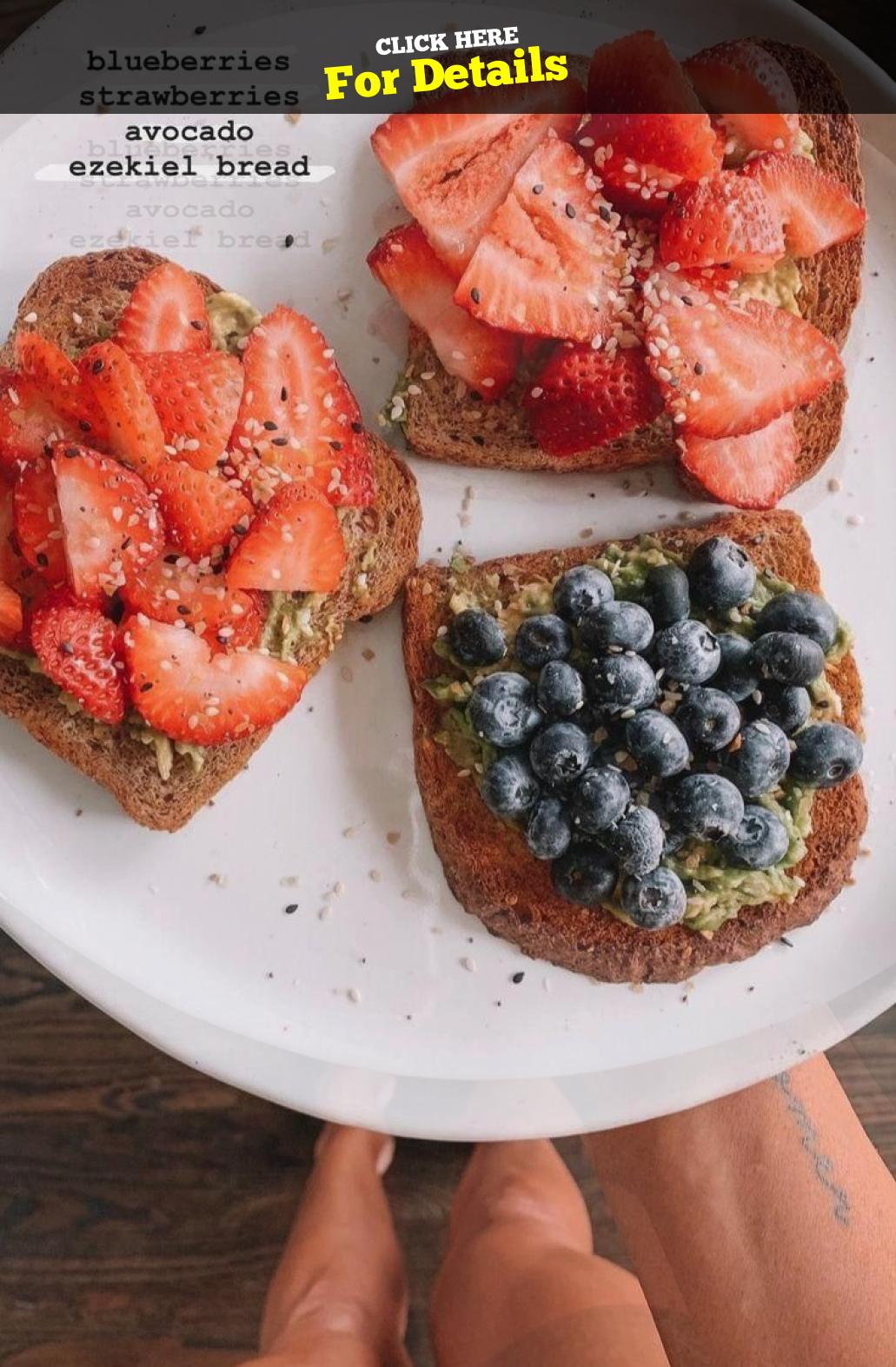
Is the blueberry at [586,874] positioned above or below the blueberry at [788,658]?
below

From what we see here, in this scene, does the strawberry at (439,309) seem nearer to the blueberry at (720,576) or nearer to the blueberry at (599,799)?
the blueberry at (720,576)

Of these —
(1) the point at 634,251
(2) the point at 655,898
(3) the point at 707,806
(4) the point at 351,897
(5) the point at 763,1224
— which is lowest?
(5) the point at 763,1224

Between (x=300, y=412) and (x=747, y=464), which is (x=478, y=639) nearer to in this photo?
(x=300, y=412)

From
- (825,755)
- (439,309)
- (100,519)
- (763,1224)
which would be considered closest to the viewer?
(100,519)

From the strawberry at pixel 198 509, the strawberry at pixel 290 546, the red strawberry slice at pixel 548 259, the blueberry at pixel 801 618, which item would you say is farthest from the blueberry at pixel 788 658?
the strawberry at pixel 198 509

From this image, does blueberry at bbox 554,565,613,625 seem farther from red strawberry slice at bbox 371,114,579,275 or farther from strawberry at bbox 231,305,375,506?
red strawberry slice at bbox 371,114,579,275

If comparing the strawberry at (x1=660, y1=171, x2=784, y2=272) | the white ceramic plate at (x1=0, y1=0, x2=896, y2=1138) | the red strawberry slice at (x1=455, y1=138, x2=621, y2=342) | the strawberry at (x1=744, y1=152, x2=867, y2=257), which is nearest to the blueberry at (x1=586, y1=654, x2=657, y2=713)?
the white ceramic plate at (x1=0, y1=0, x2=896, y2=1138)

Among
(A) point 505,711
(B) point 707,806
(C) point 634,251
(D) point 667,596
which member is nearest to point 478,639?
(A) point 505,711
